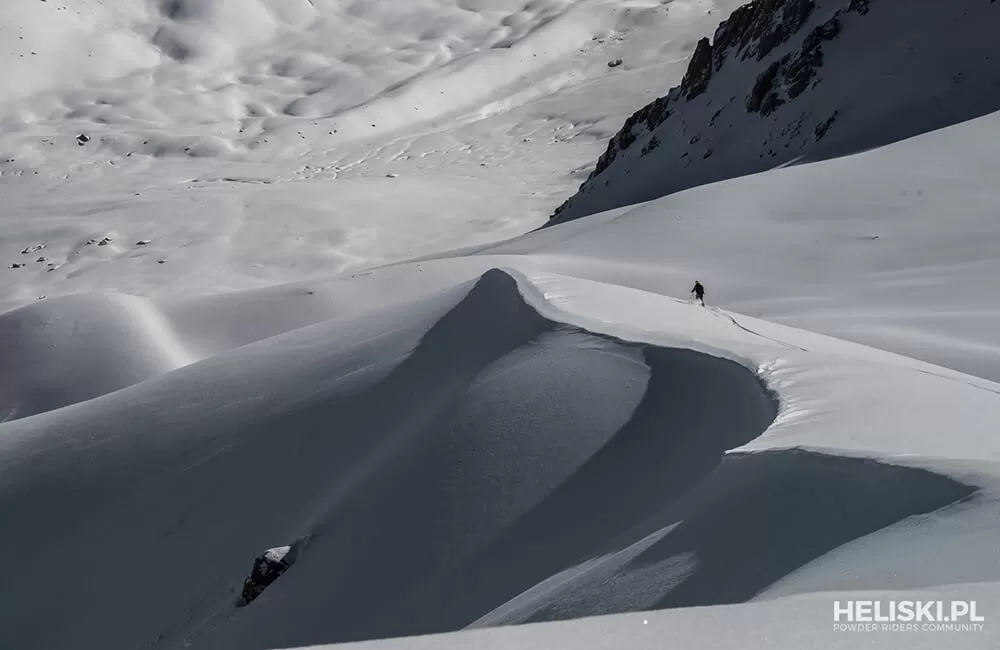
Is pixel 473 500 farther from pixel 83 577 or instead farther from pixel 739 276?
pixel 739 276

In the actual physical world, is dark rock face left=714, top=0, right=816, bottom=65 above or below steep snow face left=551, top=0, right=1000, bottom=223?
above

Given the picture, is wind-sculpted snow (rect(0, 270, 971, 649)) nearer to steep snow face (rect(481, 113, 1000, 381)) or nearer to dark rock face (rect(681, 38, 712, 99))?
steep snow face (rect(481, 113, 1000, 381))

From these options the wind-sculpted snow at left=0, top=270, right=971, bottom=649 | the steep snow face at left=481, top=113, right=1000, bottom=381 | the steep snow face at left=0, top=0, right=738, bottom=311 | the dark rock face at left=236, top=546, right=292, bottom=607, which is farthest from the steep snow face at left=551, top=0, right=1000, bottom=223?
the dark rock face at left=236, top=546, right=292, bottom=607

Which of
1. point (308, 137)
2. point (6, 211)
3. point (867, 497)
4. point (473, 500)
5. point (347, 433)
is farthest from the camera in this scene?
point (308, 137)

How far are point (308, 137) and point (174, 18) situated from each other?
2211 cm

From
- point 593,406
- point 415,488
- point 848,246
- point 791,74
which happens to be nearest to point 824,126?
point 791,74

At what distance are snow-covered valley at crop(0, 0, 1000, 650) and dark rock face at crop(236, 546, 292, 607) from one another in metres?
Result: 0.07

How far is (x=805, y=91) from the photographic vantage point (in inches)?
920

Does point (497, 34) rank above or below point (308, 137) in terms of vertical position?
above

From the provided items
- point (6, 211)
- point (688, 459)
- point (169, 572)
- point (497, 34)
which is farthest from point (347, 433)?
point (497, 34)

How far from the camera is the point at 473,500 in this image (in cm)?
612

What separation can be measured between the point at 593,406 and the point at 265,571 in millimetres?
2625

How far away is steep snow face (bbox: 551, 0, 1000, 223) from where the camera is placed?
68.0 feet

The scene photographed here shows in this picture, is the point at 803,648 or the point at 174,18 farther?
the point at 174,18
